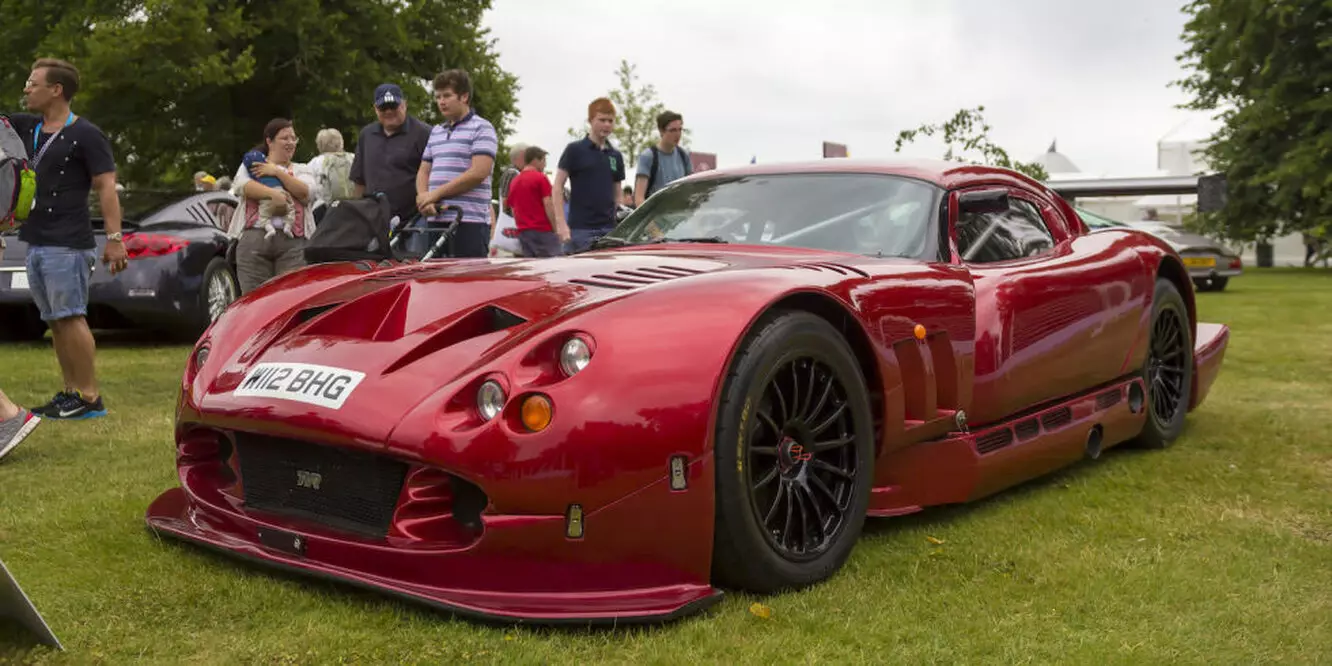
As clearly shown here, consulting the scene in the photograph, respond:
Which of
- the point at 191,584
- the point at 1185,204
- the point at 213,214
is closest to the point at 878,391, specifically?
the point at 191,584

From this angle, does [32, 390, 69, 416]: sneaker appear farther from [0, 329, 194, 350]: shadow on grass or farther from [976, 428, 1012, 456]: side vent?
[976, 428, 1012, 456]: side vent

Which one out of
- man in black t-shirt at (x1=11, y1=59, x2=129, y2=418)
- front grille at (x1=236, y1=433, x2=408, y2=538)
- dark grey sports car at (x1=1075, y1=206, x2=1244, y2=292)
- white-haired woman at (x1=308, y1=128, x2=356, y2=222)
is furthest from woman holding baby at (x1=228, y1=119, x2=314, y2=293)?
dark grey sports car at (x1=1075, y1=206, x2=1244, y2=292)

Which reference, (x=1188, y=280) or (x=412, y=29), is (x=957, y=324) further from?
(x=412, y=29)

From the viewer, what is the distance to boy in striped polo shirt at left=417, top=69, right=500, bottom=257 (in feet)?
22.5

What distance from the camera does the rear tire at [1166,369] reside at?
5.38m

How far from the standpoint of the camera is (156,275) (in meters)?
9.42

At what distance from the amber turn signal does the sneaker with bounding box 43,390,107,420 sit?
4044mm

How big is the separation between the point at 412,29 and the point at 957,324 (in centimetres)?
2372

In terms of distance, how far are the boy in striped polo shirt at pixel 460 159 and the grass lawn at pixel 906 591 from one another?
7.32ft

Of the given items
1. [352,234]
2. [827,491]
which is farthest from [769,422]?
[352,234]

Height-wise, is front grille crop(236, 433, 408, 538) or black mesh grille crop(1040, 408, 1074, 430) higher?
front grille crop(236, 433, 408, 538)

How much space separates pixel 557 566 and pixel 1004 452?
188 centimetres

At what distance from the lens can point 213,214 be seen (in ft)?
33.4

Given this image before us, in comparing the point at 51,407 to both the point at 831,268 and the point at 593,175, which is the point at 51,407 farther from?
the point at 831,268
